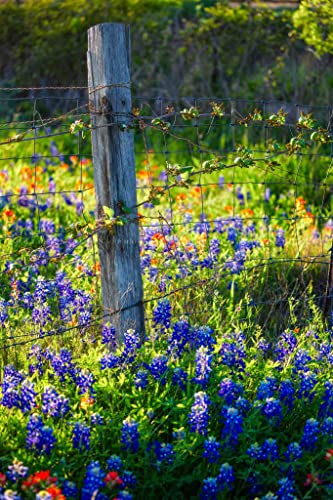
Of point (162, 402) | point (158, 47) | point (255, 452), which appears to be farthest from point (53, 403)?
point (158, 47)

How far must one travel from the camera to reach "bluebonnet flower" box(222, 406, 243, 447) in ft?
7.66

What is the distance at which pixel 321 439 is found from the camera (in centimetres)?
A: 254

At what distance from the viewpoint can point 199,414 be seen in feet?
7.67

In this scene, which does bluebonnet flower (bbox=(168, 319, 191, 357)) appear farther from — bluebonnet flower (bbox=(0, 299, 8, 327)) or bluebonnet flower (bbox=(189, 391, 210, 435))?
bluebonnet flower (bbox=(0, 299, 8, 327))

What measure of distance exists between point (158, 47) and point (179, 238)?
5700 millimetres

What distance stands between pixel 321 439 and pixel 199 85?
7.22 meters

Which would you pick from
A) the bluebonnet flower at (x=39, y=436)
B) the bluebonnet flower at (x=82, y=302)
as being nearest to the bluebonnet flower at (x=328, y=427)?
the bluebonnet flower at (x=39, y=436)

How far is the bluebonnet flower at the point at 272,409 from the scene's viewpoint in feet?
8.04

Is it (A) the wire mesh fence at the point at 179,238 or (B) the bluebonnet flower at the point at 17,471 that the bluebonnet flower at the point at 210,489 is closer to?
(B) the bluebonnet flower at the point at 17,471

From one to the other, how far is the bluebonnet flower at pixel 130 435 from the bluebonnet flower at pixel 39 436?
0.24 m

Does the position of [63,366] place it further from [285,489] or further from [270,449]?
[285,489]

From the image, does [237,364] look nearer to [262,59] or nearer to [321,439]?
[321,439]

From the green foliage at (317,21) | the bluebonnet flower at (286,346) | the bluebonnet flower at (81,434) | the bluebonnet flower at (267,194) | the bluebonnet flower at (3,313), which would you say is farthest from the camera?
the green foliage at (317,21)

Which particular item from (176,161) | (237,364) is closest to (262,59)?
(176,161)
